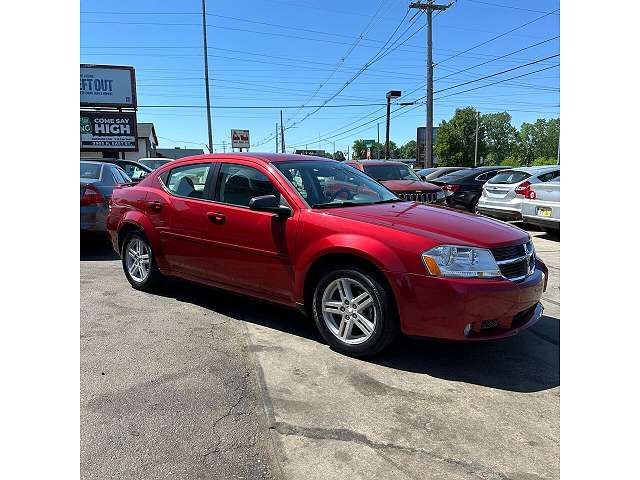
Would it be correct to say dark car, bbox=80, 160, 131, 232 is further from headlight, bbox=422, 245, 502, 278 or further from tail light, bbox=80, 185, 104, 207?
headlight, bbox=422, 245, 502, 278

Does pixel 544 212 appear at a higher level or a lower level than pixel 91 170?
lower

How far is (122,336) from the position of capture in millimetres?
4266

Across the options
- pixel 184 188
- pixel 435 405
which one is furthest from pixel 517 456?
pixel 184 188

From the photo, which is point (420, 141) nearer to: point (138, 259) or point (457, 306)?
point (138, 259)

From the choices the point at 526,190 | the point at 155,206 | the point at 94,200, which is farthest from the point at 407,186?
the point at 155,206

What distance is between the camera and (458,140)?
82.5 m

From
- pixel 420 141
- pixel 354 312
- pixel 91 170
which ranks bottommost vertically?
pixel 354 312

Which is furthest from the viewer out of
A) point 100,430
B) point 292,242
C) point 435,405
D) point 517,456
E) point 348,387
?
point 292,242

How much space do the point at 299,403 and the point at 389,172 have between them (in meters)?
8.86

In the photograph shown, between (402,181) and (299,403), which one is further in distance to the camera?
(402,181)

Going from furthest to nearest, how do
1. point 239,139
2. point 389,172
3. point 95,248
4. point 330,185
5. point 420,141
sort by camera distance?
point 420,141
point 239,139
point 389,172
point 95,248
point 330,185

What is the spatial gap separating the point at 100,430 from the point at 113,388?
54 cm

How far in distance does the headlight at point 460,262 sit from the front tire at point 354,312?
40 cm

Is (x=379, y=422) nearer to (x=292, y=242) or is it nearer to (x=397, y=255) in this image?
(x=397, y=255)
